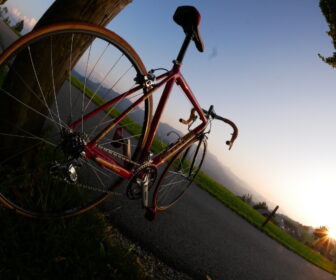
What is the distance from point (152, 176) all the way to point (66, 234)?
3.46ft

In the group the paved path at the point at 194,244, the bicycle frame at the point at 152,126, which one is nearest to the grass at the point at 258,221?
the paved path at the point at 194,244

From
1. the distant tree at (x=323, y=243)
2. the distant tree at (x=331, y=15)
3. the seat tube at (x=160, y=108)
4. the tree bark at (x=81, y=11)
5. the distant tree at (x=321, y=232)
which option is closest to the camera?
the tree bark at (x=81, y=11)

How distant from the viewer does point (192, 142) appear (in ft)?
10.2

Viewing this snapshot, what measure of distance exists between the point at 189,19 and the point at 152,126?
1.07 metres

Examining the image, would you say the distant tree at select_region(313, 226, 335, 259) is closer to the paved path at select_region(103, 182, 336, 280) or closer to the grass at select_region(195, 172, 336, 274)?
the grass at select_region(195, 172, 336, 274)

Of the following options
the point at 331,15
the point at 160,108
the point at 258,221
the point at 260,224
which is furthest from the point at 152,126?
the point at 331,15

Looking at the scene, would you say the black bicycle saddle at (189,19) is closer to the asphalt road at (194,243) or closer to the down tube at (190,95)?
the down tube at (190,95)

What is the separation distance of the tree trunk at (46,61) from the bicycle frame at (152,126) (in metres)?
0.60

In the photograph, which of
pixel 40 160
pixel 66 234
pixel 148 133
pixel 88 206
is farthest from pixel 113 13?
pixel 66 234

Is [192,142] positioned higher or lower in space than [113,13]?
lower

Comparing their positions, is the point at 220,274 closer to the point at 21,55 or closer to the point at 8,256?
the point at 8,256

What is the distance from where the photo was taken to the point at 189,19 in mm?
2148

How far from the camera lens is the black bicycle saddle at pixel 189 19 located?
2.12 meters

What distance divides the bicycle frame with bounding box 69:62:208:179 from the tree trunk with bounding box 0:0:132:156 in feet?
1.97
